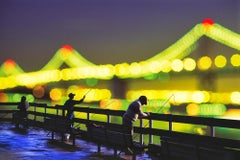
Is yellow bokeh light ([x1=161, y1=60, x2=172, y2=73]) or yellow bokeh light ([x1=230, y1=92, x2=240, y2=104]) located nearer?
yellow bokeh light ([x1=161, y1=60, x2=172, y2=73])

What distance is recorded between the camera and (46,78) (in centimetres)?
9831

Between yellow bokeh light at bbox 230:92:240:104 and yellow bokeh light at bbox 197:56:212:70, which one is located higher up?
yellow bokeh light at bbox 197:56:212:70

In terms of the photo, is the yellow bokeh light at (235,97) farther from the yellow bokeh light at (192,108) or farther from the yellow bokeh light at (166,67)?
the yellow bokeh light at (166,67)

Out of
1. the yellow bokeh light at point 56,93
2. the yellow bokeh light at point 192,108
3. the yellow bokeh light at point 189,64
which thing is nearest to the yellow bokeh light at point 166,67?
the yellow bokeh light at point 189,64

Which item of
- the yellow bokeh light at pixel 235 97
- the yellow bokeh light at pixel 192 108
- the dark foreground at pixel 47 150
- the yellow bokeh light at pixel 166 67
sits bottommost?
the dark foreground at pixel 47 150

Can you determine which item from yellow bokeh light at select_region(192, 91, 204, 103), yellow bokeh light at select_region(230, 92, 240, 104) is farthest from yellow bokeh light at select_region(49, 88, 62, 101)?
yellow bokeh light at select_region(230, 92, 240, 104)

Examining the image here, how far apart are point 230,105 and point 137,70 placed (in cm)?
1836

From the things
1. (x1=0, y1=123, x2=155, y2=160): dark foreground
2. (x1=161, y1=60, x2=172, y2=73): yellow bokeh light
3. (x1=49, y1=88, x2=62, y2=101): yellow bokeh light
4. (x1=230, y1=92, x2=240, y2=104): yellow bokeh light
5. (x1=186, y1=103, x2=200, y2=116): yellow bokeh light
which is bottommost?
(x1=0, y1=123, x2=155, y2=160): dark foreground

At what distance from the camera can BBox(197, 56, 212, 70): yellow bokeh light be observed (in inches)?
3216

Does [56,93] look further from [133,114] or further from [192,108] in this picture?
[133,114]

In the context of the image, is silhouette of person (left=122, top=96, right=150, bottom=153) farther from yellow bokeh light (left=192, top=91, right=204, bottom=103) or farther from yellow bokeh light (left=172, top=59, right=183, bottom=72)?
yellow bokeh light (left=192, top=91, right=204, bottom=103)

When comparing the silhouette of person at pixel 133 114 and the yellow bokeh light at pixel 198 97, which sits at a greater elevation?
the yellow bokeh light at pixel 198 97

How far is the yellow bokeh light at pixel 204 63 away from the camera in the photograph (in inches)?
3216

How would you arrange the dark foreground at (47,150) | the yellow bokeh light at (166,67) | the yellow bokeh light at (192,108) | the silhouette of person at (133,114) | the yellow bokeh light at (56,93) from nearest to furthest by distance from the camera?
the silhouette of person at (133,114) < the dark foreground at (47,150) < the yellow bokeh light at (166,67) < the yellow bokeh light at (192,108) < the yellow bokeh light at (56,93)
